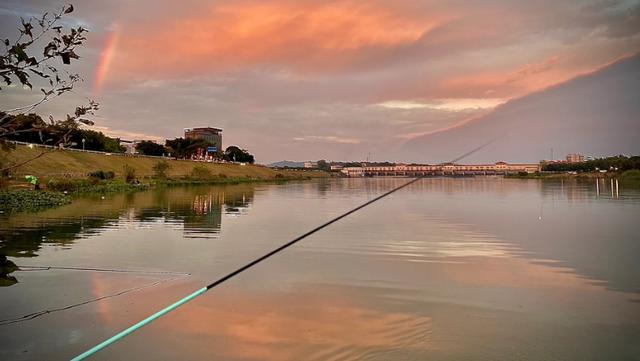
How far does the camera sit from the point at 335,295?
11.5 metres

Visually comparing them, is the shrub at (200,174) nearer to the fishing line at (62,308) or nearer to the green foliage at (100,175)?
the green foliage at (100,175)

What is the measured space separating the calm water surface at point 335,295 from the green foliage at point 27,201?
13884 mm

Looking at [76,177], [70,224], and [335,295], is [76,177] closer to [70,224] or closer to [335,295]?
[70,224]

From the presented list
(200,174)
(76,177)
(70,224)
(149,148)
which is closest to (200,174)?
(200,174)

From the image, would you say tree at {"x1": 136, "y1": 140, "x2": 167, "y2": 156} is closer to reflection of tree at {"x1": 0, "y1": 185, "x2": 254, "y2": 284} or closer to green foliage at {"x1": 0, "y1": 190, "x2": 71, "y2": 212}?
green foliage at {"x1": 0, "y1": 190, "x2": 71, "y2": 212}

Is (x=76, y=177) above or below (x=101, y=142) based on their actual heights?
below

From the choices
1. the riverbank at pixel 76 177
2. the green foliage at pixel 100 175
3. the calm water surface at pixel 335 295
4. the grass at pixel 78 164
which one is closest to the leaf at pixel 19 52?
the riverbank at pixel 76 177

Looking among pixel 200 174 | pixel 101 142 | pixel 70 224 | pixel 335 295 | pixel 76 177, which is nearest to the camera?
pixel 335 295

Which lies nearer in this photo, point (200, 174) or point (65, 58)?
point (65, 58)

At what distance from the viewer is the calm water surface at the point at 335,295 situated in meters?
8.06

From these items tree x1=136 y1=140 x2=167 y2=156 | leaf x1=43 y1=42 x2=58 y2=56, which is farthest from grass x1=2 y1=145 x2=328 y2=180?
leaf x1=43 y1=42 x2=58 y2=56

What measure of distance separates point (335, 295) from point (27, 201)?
34.7 m

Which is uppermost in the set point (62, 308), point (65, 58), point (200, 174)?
point (200, 174)

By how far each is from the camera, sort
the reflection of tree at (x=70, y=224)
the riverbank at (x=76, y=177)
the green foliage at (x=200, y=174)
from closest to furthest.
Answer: the reflection of tree at (x=70, y=224) → the riverbank at (x=76, y=177) → the green foliage at (x=200, y=174)
